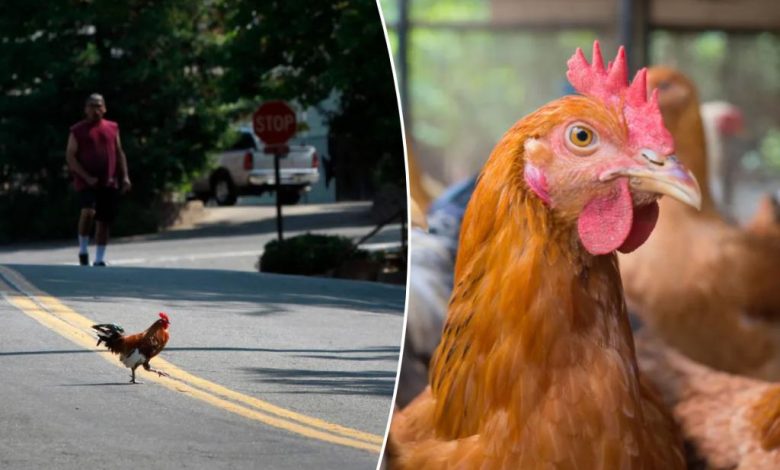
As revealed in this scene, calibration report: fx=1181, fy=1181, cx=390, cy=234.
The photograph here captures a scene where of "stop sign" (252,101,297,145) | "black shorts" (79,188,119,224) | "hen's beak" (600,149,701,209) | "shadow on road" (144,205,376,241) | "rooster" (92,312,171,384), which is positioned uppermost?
"stop sign" (252,101,297,145)

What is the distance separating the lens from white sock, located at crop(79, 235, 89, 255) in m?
Answer: 1.88

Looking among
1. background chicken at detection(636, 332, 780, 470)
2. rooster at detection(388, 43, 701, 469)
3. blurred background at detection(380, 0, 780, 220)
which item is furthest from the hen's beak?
background chicken at detection(636, 332, 780, 470)

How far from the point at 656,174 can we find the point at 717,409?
87 centimetres

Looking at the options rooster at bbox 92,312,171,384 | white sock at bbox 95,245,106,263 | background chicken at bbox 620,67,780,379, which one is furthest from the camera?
background chicken at bbox 620,67,780,379

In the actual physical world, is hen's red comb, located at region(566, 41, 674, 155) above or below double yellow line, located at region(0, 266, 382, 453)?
above

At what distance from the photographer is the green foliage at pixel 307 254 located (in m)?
1.96

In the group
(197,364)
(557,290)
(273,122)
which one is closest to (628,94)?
(557,290)

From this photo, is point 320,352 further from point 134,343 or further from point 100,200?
point 100,200

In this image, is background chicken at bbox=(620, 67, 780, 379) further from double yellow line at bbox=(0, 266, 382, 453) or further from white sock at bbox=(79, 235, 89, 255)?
white sock at bbox=(79, 235, 89, 255)

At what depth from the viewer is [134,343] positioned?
1.79m

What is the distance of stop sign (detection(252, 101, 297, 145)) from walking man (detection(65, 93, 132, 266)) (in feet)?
0.72

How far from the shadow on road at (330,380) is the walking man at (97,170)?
12.8 inches

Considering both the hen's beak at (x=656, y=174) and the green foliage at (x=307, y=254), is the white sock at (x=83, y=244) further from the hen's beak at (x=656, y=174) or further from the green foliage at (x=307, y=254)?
the hen's beak at (x=656, y=174)

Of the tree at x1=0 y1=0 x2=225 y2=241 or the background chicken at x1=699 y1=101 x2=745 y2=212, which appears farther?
the background chicken at x1=699 y1=101 x2=745 y2=212
